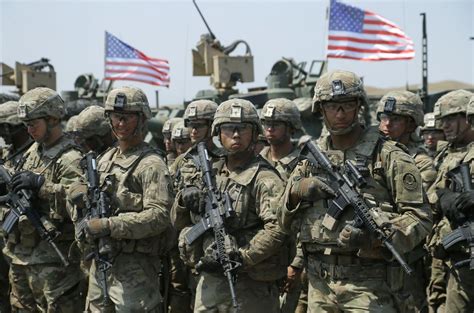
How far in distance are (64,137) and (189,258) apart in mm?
2220

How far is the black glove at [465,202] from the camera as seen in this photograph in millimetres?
5715

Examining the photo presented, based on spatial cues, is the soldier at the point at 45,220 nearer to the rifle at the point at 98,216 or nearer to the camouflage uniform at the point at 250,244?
the rifle at the point at 98,216

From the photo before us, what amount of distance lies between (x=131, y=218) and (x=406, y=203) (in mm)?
2221

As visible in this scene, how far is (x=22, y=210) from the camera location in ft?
23.5

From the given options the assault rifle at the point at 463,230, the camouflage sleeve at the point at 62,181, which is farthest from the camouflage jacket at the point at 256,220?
the camouflage sleeve at the point at 62,181

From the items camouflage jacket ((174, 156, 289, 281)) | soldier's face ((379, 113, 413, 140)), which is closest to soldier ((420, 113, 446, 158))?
soldier's face ((379, 113, 413, 140))

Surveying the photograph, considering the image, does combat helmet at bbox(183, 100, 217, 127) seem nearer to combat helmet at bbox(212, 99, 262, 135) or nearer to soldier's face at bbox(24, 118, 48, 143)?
soldier's face at bbox(24, 118, 48, 143)

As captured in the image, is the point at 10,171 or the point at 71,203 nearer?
the point at 71,203

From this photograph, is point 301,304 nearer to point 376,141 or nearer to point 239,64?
point 376,141

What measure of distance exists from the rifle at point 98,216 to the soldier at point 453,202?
8.80 ft

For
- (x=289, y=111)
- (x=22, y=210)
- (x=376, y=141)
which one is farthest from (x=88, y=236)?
(x=289, y=111)

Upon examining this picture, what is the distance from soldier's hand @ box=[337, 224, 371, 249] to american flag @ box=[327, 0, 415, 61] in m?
10.3

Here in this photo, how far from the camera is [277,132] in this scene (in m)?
8.16

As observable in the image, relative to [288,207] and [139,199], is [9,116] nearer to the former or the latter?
[139,199]
